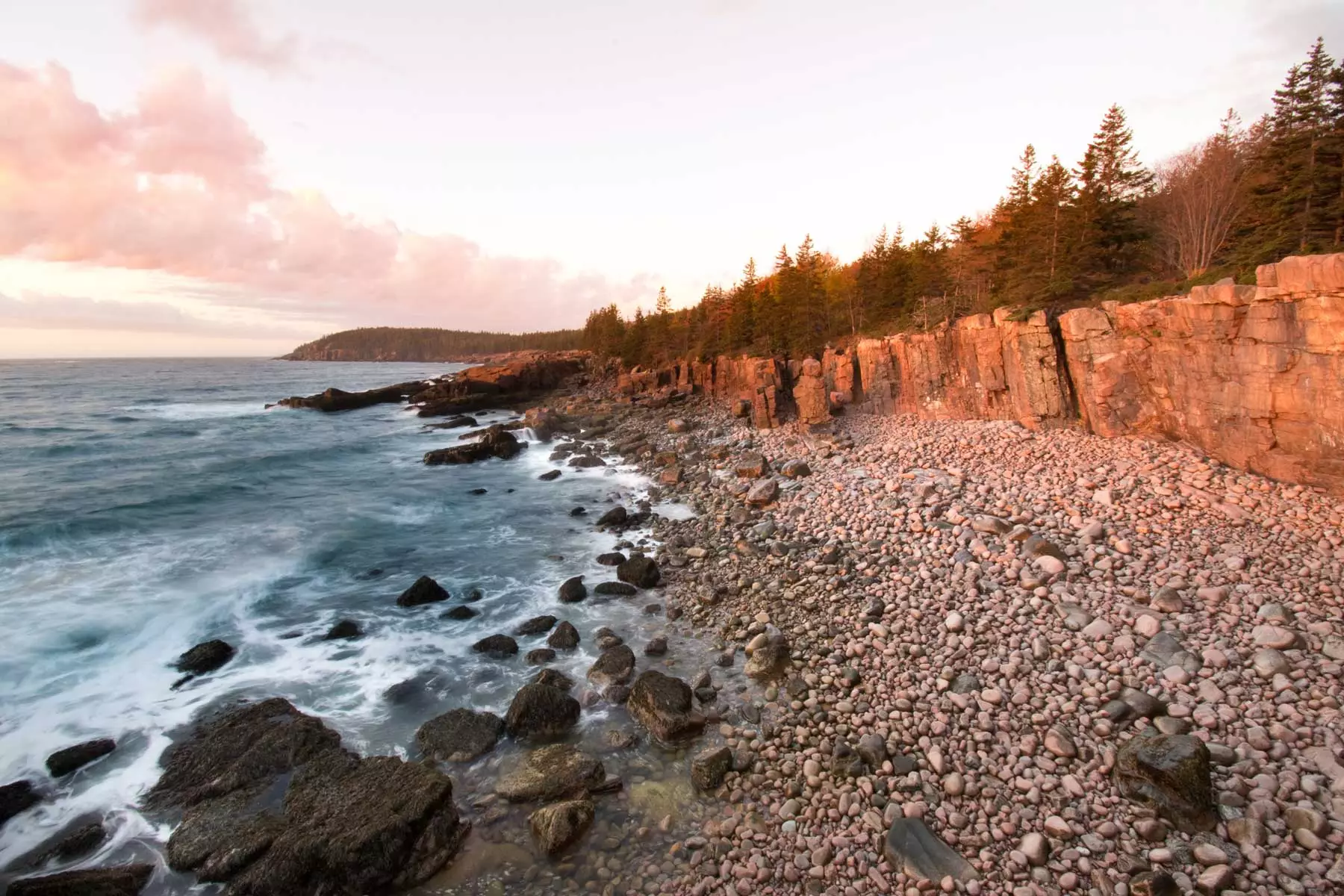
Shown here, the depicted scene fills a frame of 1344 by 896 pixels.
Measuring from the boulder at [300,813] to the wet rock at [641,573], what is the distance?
7488mm

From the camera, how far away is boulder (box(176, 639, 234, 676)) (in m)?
11.8

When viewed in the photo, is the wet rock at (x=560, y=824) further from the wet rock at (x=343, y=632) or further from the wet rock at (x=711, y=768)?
the wet rock at (x=343, y=632)

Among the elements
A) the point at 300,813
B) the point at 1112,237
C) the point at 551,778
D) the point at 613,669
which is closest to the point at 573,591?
the point at 613,669

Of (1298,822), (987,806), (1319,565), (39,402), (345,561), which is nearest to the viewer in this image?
(1298,822)

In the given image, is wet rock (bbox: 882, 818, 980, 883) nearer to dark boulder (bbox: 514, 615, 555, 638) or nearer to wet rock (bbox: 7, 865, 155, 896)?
dark boulder (bbox: 514, 615, 555, 638)

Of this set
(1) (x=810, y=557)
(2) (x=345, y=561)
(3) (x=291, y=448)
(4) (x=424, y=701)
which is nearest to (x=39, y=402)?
(3) (x=291, y=448)

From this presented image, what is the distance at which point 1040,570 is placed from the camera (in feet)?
37.8

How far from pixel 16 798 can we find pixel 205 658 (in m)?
3.87

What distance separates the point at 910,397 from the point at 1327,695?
64.5 feet

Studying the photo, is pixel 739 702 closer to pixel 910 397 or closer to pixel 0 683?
pixel 0 683

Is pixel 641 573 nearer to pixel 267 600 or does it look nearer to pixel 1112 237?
pixel 267 600

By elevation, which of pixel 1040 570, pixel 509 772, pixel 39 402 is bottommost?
pixel 509 772

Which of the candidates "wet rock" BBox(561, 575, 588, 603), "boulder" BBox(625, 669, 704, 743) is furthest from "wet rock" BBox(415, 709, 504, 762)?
"wet rock" BBox(561, 575, 588, 603)

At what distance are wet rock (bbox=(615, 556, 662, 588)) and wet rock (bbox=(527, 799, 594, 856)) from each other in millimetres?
7532
